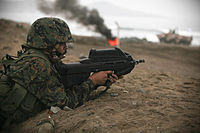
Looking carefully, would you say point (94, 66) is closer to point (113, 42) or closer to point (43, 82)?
point (43, 82)

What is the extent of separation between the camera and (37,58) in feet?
8.00

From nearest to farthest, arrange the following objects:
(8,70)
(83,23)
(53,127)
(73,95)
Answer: (53,127)
(8,70)
(73,95)
(83,23)

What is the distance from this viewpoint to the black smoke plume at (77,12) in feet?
42.6

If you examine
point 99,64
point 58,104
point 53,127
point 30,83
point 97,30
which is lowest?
point 53,127

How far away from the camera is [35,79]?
2.39m

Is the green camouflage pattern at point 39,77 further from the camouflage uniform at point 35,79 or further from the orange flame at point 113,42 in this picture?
the orange flame at point 113,42

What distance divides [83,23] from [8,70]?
1252 centimetres

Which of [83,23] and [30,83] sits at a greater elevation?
[83,23]

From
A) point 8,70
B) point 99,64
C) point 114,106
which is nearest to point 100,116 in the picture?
point 114,106

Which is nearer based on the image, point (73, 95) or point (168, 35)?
point (73, 95)

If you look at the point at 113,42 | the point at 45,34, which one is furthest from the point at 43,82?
the point at 113,42

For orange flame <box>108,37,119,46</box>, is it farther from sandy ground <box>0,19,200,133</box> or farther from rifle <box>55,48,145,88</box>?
rifle <box>55,48,145,88</box>

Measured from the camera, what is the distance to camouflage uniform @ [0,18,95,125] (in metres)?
2.38

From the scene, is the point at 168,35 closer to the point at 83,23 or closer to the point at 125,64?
the point at 83,23
